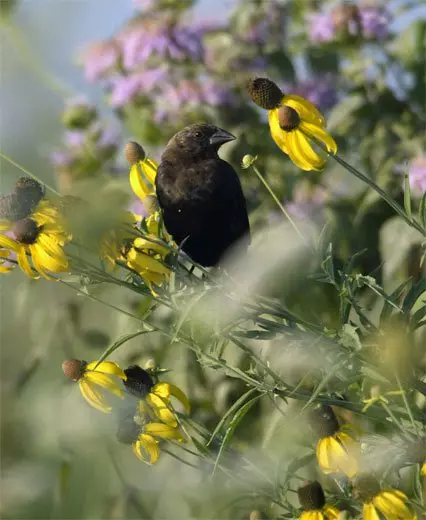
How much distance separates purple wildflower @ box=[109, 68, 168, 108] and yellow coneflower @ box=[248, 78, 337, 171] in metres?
1.43

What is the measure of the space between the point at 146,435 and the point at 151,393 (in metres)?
0.04

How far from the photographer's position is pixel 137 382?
3.84 feet

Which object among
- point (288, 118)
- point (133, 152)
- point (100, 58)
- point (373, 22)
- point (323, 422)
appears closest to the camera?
point (288, 118)

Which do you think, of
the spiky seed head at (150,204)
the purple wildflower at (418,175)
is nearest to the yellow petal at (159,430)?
the spiky seed head at (150,204)

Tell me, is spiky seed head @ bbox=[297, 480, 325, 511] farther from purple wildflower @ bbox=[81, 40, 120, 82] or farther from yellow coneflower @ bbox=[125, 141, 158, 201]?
purple wildflower @ bbox=[81, 40, 120, 82]

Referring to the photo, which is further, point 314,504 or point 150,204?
→ point 150,204

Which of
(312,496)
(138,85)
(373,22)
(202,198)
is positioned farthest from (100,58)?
(312,496)

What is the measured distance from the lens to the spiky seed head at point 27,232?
3.47 feet

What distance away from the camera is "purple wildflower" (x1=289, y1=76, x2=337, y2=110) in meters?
2.50

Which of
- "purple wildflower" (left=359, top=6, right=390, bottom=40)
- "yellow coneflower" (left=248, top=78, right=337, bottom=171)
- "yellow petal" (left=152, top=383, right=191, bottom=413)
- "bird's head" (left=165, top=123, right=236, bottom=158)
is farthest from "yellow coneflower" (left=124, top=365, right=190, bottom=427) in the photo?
"purple wildflower" (left=359, top=6, right=390, bottom=40)

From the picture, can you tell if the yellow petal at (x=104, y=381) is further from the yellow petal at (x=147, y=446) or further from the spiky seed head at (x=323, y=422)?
the spiky seed head at (x=323, y=422)

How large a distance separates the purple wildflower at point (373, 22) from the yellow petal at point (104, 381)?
1524 mm

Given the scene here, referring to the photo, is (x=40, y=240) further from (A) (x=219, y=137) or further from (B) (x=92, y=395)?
(A) (x=219, y=137)

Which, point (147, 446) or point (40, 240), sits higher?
point (40, 240)
